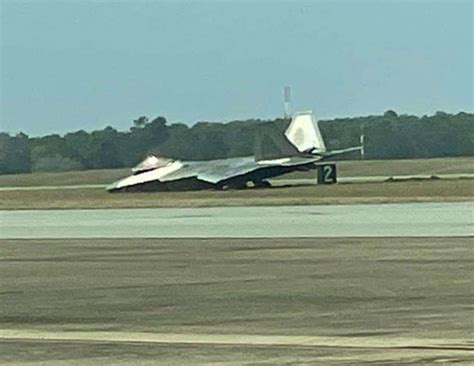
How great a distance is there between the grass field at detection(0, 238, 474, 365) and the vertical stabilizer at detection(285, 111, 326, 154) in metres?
39.1

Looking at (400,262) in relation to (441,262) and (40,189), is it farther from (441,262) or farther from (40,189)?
(40,189)

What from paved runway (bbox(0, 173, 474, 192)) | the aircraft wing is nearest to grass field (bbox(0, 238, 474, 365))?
the aircraft wing

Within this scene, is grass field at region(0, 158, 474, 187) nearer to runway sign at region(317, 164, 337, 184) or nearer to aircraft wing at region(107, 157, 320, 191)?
aircraft wing at region(107, 157, 320, 191)

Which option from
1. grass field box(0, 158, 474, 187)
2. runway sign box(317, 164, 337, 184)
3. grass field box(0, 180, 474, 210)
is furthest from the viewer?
grass field box(0, 158, 474, 187)

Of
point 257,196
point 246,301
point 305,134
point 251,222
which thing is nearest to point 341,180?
point 305,134

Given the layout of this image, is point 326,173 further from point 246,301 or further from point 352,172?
point 246,301

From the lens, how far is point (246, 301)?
54.7ft

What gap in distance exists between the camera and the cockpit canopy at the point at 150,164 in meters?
64.5

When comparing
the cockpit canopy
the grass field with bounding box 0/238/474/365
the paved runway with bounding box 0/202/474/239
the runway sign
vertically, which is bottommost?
the grass field with bounding box 0/238/474/365

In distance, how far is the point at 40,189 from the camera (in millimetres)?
66562

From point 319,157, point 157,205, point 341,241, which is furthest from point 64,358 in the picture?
point 319,157

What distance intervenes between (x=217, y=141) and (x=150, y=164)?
922 cm

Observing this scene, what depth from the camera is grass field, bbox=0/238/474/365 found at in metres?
12.4

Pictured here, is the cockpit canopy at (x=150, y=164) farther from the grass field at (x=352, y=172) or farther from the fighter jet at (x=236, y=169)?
the grass field at (x=352, y=172)
